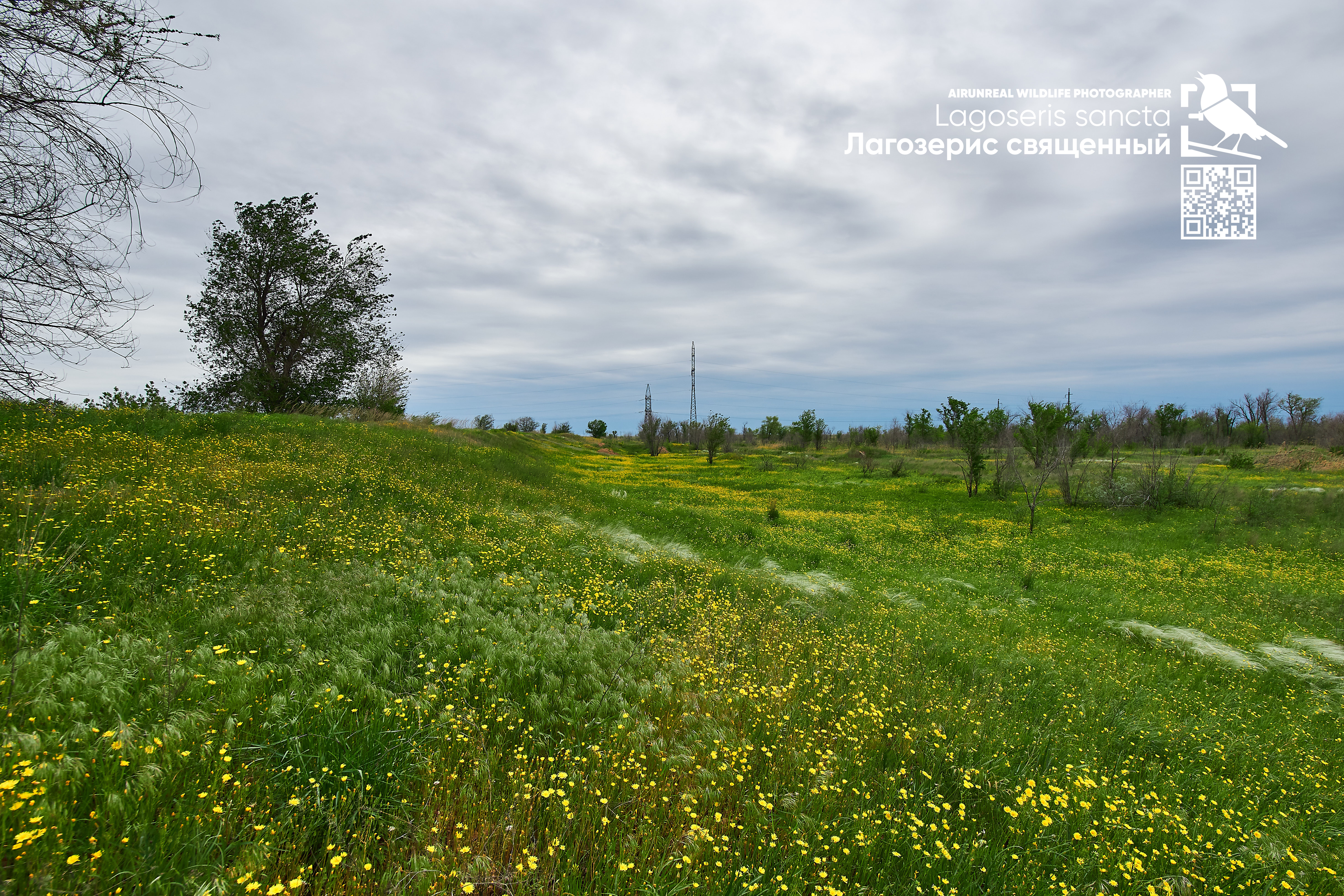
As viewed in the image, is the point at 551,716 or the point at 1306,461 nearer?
the point at 551,716

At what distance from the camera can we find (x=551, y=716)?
4586 millimetres

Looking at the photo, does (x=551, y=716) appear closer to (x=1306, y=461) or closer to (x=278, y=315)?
(x=278, y=315)

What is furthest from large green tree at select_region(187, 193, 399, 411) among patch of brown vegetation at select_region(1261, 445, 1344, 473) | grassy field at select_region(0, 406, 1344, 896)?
patch of brown vegetation at select_region(1261, 445, 1344, 473)

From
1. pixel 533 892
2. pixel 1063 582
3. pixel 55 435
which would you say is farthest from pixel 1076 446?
pixel 55 435

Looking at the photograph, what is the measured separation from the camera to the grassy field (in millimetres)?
3086

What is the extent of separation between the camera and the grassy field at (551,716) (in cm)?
309

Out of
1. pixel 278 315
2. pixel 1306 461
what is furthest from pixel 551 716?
pixel 1306 461

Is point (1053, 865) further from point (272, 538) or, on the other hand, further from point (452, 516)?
point (452, 516)

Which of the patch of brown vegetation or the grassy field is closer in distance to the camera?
the grassy field

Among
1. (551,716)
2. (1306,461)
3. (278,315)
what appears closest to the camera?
(551,716)

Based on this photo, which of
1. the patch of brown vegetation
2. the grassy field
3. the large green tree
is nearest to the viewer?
the grassy field

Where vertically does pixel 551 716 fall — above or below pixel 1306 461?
below

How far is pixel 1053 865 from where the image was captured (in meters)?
3.96

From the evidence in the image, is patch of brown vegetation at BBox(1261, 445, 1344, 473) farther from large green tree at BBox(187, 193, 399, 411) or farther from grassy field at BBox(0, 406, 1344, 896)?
large green tree at BBox(187, 193, 399, 411)
